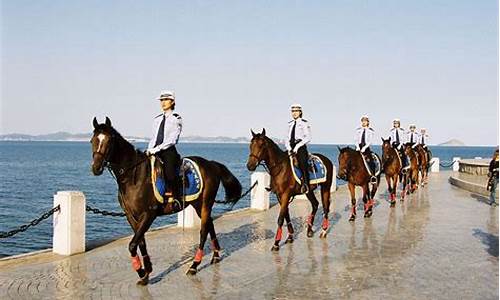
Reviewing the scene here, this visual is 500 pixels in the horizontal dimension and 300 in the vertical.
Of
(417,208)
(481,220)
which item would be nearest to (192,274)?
(481,220)

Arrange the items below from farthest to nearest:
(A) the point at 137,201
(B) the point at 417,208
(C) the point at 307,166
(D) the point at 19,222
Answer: (D) the point at 19,222 < (B) the point at 417,208 < (C) the point at 307,166 < (A) the point at 137,201

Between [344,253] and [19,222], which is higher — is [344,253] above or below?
above

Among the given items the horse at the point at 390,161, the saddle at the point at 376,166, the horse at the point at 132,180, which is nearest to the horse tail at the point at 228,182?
the horse at the point at 132,180

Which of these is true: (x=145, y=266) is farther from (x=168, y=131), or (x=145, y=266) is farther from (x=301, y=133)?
(x=301, y=133)

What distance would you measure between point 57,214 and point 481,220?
487 inches

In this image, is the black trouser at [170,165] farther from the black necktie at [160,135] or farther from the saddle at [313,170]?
the saddle at [313,170]

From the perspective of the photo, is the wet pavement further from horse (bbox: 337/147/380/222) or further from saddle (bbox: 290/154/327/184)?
saddle (bbox: 290/154/327/184)

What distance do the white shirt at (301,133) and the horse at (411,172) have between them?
35.6ft

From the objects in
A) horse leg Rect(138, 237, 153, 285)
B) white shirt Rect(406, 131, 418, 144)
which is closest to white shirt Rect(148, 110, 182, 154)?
horse leg Rect(138, 237, 153, 285)

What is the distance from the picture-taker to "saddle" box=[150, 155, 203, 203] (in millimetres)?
9469

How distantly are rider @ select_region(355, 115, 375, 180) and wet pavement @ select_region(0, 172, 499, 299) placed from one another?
2166 millimetres

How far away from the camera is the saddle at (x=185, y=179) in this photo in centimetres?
947

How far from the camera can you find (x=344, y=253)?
12.0 m

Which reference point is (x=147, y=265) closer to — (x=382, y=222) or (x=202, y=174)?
(x=202, y=174)
